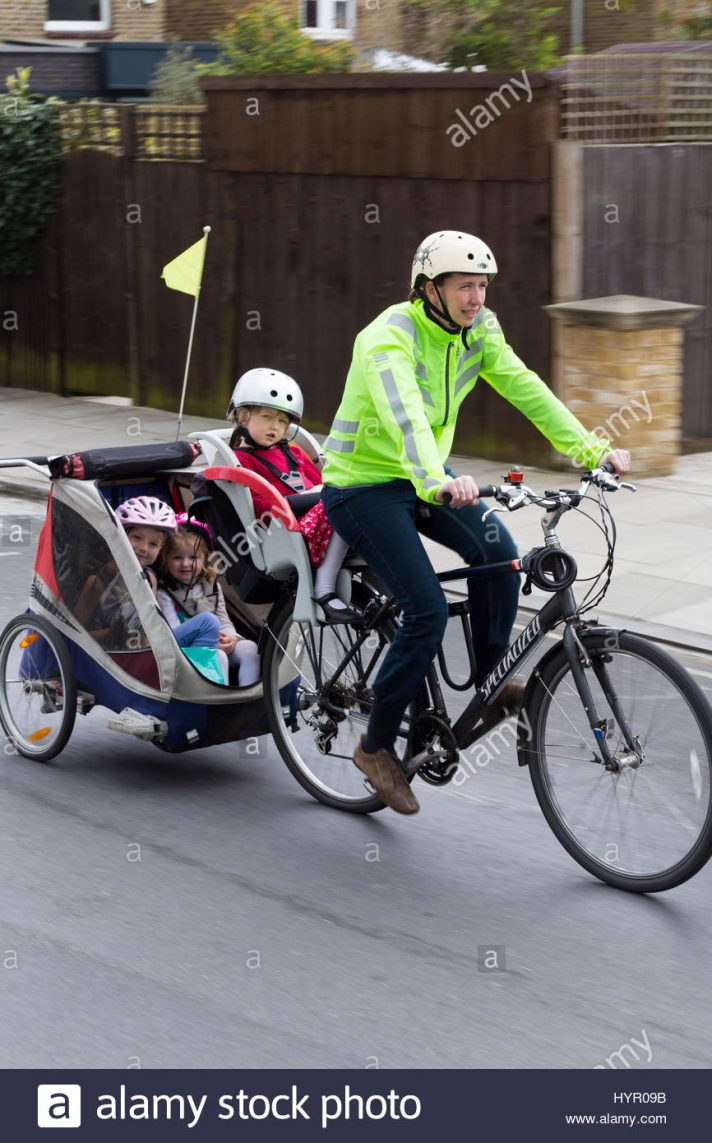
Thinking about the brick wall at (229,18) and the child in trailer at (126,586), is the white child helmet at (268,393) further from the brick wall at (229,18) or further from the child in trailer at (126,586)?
the brick wall at (229,18)

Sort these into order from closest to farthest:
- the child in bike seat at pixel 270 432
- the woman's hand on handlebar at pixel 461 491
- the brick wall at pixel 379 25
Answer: the woman's hand on handlebar at pixel 461 491 < the child in bike seat at pixel 270 432 < the brick wall at pixel 379 25

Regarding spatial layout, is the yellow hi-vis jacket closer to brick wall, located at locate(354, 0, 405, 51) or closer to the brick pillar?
the brick pillar

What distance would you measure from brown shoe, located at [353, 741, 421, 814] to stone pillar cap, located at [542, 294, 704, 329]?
259 inches

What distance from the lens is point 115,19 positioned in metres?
25.9

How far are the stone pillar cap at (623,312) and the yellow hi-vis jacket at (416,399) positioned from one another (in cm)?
615

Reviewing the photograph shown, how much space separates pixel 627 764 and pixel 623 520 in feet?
18.3

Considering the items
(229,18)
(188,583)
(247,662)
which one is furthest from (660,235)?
(229,18)

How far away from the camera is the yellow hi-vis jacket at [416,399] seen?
4789 mm

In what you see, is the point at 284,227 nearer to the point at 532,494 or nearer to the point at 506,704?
the point at 506,704

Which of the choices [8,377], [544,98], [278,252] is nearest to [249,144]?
[278,252]

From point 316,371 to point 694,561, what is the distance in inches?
196

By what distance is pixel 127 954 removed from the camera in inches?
179

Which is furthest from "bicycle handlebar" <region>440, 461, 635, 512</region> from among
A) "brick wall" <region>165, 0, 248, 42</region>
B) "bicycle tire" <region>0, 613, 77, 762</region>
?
"brick wall" <region>165, 0, 248, 42</region>

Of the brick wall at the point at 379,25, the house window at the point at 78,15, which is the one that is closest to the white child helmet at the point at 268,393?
the house window at the point at 78,15
